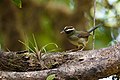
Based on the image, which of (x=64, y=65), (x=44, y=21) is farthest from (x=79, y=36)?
(x=44, y=21)

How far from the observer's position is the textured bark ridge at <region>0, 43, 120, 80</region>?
2.02m

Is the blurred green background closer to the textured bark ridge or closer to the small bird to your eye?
the small bird

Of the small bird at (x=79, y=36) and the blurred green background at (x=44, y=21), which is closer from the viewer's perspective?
the small bird at (x=79, y=36)

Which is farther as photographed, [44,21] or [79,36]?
[44,21]

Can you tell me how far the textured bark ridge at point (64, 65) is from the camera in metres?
2.02

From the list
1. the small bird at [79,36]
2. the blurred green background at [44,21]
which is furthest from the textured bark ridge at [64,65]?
the blurred green background at [44,21]

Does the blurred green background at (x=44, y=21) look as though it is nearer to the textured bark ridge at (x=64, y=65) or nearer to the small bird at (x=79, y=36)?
the small bird at (x=79, y=36)

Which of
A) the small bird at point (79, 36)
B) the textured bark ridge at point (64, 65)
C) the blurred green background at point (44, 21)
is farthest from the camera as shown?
the blurred green background at point (44, 21)

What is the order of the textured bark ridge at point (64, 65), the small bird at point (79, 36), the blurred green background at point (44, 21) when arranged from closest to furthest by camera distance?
the textured bark ridge at point (64, 65) < the small bird at point (79, 36) < the blurred green background at point (44, 21)

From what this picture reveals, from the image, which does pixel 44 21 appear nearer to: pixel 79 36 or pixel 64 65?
pixel 79 36

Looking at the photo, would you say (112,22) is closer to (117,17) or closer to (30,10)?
(117,17)

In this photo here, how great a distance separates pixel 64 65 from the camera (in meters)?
2.12

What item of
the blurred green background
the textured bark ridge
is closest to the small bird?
the textured bark ridge

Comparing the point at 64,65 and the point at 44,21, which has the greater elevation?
the point at 44,21
